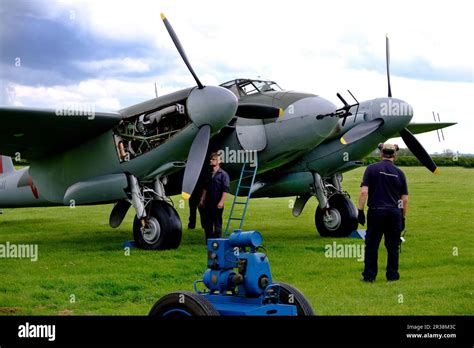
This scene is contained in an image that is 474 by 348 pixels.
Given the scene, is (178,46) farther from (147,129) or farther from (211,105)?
(147,129)

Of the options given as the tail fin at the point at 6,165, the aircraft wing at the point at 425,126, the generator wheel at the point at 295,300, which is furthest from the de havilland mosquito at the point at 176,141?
the generator wheel at the point at 295,300

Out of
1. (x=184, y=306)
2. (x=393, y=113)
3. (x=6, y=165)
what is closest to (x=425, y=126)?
(x=393, y=113)

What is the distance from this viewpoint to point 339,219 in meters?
17.8

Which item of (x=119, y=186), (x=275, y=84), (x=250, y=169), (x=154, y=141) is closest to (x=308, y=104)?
(x=275, y=84)

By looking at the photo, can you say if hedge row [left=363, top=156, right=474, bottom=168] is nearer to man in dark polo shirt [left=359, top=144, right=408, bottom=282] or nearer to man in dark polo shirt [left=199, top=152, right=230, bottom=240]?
man in dark polo shirt [left=199, top=152, right=230, bottom=240]

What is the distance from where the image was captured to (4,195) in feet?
64.4

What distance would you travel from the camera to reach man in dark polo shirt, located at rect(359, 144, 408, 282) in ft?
34.6

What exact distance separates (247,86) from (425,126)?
28.9 feet

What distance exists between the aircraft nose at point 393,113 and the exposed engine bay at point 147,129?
550 centimetres

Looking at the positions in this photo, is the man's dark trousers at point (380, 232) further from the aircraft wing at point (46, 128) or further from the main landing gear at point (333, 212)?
the main landing gear at point (333, 212)

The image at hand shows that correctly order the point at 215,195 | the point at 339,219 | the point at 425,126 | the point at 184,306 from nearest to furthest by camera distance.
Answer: the point at 184,306, the point at 215,195, the point at 339,219, the point at 425,126

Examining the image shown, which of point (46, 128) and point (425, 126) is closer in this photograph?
point (46, 128)

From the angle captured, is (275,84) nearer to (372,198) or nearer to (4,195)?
(372,198)

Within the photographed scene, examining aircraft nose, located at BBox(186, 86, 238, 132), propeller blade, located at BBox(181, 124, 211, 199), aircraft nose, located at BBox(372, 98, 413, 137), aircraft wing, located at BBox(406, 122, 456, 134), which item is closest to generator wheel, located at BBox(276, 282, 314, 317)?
propeller blade, located at BBox(181, 124, 211, 199)
